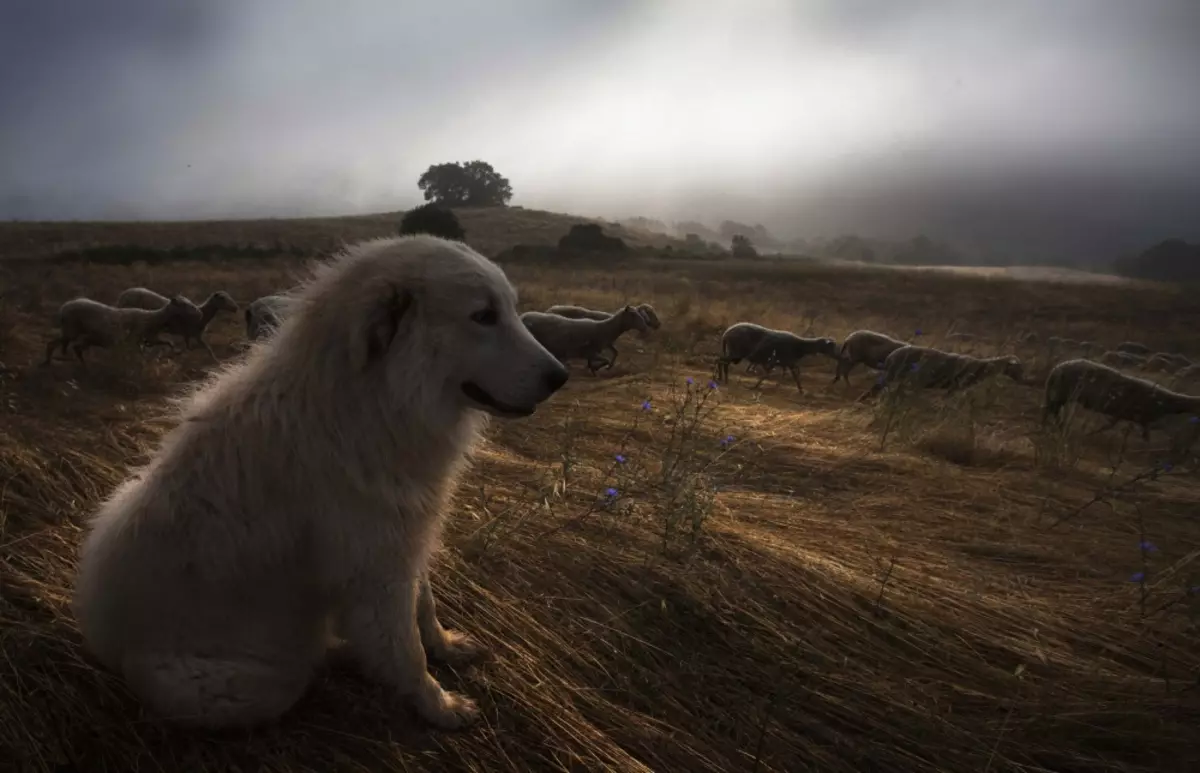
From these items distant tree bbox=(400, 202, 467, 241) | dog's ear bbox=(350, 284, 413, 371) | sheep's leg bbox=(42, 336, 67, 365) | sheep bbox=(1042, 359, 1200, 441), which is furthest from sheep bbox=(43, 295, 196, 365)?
distant tree bbox=(400, 202, 467, 241)

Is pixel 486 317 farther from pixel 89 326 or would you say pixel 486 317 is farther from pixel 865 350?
pixel 865 350

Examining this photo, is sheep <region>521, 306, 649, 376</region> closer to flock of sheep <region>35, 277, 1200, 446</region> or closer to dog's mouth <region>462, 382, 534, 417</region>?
flock of sheep <region>35, 277, 1200, 446</region>

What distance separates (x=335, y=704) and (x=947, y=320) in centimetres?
2175

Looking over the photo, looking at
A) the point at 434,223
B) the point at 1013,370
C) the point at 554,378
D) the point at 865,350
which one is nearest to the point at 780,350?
the point at 865,350

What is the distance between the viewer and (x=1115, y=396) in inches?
276

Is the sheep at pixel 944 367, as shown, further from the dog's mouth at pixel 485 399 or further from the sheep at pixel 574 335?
the dog's mouth at pixel 485 399

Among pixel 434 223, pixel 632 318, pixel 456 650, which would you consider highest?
pixel 434 223

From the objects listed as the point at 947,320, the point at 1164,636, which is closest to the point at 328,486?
the point at 1164,636

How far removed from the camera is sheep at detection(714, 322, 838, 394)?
31.2 feet

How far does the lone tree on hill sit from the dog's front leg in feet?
239

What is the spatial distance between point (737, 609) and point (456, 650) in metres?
1.15

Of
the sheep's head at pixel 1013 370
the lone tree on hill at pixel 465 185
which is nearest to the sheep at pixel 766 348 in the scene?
the sheep's head at pixel 1013 370

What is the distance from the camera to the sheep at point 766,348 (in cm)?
951

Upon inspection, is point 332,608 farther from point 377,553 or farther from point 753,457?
point 753,457
